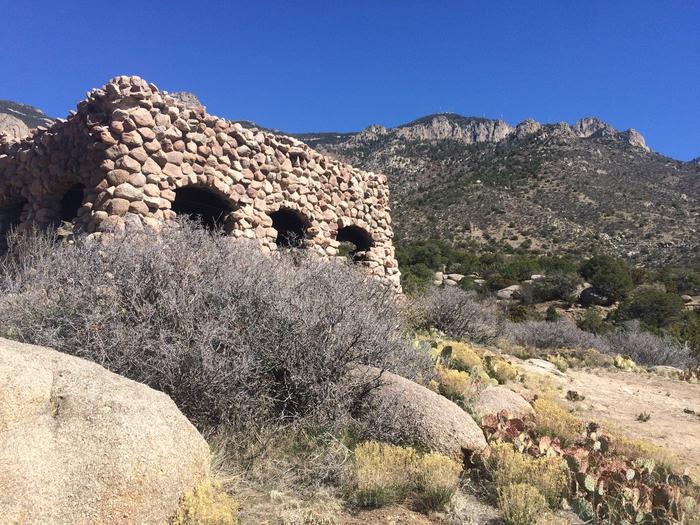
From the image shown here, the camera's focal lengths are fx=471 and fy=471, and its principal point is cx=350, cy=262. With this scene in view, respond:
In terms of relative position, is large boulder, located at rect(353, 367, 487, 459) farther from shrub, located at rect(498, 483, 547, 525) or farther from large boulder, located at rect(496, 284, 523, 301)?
large boulder, located at rect(496, 284, 523, 301)

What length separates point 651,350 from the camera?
13031mm

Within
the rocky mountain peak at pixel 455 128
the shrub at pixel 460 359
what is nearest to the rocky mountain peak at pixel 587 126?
the rocky mountain peak at pixel 455 128

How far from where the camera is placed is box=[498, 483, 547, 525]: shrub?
2.73 meters

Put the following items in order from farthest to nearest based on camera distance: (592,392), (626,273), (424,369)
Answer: (626,273), (592,392), (424,369)

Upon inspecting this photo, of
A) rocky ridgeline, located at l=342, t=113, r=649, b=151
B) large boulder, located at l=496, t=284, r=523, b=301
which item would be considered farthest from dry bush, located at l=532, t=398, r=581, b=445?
rocky ridgeline, located at l=342, t=113, r=649, b=151

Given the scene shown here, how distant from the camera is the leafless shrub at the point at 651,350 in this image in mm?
12625

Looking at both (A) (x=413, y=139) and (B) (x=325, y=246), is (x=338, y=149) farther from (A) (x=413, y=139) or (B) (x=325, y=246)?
(B) (x=325, y=246)

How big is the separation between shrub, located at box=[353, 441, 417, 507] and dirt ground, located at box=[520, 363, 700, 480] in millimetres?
2986

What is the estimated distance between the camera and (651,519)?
3.01m

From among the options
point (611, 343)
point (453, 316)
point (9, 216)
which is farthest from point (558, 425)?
point (611, 343)

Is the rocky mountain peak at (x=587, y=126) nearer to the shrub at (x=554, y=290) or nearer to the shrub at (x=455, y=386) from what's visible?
the shrub at (x=554, y=290)

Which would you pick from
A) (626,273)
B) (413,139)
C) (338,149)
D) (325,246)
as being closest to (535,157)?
(413,139)

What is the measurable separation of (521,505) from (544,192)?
1738 inches

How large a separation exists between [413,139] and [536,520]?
61.0 metres
